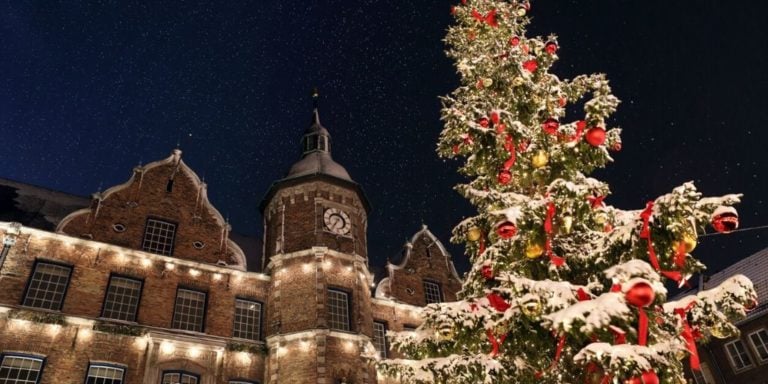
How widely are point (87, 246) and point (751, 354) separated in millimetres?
34045

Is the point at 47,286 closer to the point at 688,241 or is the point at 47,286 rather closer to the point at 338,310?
the point at 338,310

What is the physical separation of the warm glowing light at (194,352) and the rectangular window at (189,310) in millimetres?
1015

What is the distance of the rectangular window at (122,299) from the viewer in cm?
1855

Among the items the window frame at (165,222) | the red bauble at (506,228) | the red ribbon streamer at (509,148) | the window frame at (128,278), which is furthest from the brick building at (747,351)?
the window frame at (128,278)

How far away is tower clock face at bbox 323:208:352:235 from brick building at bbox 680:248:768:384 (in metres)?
20.4

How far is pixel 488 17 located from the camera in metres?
12.0

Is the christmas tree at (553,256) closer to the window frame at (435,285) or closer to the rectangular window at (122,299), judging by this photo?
the rectangular window at (122,299)

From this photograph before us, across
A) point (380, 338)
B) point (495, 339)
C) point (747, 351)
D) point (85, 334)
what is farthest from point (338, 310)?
point (747, 351)

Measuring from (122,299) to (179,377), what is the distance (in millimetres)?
3796

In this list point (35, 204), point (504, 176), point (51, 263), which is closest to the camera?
point (504, 176)

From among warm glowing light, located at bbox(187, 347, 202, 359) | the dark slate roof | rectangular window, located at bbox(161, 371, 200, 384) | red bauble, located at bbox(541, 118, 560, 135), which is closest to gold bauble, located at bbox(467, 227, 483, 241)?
red bauble, located at bbox(541, 118, 560, 135)

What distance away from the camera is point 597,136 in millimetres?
7957

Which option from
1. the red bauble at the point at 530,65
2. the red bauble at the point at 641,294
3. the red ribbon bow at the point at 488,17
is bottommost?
the red bauble at the point at 641,294

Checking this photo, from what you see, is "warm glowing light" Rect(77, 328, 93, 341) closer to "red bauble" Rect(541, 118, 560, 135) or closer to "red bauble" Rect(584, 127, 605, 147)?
"red bauble" Rect(541, 118, 560, 135)
